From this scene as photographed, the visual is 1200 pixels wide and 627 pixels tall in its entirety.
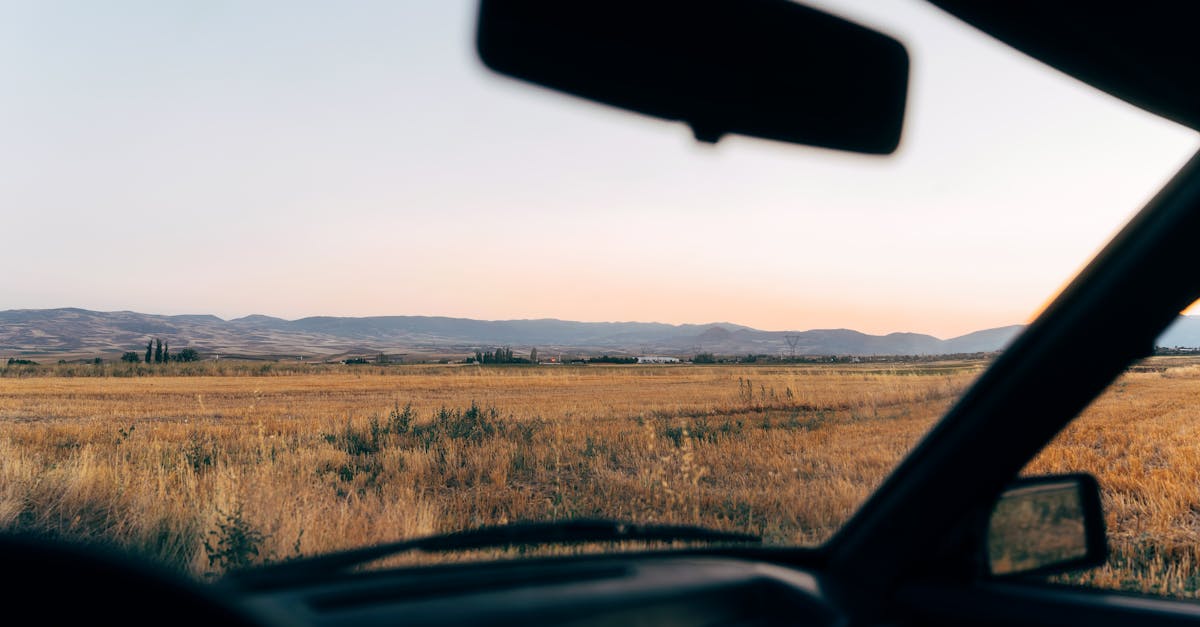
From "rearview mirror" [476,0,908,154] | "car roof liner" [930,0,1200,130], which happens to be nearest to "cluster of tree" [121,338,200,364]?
"rearview mirror" [476,0,908,154]

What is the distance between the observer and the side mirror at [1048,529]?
7.16ft

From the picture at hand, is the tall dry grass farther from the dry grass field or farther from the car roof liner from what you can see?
the car roof liner

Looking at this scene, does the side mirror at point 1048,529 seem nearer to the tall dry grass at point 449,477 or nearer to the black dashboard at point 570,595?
the tall dry grass at point 449,477

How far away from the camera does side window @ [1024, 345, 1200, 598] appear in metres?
4.21

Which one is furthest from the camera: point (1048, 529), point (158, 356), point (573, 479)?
point (158, 356)

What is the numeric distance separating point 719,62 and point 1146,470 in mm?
6111

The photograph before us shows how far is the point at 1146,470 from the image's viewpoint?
228 inches

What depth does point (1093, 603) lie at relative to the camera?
2.03 metres

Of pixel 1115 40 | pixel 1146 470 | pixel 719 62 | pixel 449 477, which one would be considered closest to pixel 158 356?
pixel 449 477

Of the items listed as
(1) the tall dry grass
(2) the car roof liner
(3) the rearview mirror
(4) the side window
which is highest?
(2) the car roof liner

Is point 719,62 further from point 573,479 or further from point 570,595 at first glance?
point 573,479

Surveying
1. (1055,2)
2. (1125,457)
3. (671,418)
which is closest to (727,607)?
(1055,2)

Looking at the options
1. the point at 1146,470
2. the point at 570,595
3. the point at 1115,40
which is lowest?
the point at 1146,470

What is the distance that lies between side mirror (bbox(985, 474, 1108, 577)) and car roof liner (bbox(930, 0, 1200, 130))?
1.24 metres
